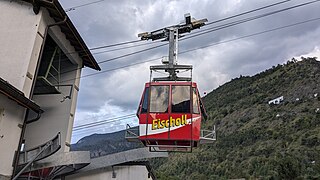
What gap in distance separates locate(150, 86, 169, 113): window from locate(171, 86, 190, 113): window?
23cm

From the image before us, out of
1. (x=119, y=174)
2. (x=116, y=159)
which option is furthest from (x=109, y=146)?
(x=116, y=159)

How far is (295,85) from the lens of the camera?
9669 cm

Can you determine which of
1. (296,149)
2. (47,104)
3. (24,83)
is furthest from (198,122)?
(296,149)

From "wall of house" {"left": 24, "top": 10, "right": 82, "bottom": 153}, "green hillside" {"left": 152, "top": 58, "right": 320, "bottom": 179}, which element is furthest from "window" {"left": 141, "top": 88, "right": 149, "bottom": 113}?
"green hillside" {"left": 152, "top": 58, "right": 320, "bottom": 179}

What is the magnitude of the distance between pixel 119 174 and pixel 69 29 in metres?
7.67

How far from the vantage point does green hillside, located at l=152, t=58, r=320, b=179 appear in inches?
2157

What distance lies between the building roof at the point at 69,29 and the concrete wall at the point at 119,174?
4.86 meters

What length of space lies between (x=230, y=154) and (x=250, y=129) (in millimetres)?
11283

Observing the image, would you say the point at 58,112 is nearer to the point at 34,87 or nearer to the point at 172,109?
the point at 34,87

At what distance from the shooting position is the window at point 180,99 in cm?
969

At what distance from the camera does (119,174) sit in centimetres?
1502

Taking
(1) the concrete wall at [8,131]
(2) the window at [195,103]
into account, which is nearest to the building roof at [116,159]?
(1) the concrete wall at [8,131]

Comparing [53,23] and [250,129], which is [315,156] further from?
[53,23]

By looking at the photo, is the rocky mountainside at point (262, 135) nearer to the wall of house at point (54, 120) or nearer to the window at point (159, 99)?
the wall of house at point (54, 120)
